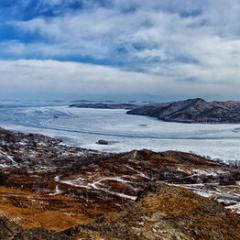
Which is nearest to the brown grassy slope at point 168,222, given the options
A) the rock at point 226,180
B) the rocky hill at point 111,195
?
the rocky hill at point 111,195

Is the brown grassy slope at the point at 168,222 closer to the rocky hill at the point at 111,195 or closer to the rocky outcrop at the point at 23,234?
the rocky hill at the point at 111,195

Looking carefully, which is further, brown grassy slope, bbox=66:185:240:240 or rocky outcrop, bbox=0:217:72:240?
brown grassy slope, bbox=66:185:240:240

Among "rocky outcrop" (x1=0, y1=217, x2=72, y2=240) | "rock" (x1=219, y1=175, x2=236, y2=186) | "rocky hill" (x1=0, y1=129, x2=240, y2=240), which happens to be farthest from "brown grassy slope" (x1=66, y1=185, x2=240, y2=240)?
"rock" (x1=219, y1=175, x2=236, y2=186)

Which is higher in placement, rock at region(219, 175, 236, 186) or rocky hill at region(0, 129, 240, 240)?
rocky hill at region(0, 129, 240, 240)

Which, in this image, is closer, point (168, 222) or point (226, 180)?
point (168, 222)

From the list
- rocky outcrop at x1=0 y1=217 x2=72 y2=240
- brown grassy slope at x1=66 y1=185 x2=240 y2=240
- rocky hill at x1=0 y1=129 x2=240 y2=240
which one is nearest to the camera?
rocky outcrop at x1=0 y1=217 x2=72 y2=240

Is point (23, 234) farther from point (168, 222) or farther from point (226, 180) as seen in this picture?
point (226, 180)

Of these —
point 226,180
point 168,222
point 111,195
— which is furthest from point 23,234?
point 226,180

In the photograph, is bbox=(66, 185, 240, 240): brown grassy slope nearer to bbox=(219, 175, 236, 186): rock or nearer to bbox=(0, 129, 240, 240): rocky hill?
bbox=(0, 129, 240, 240): rocky hill
